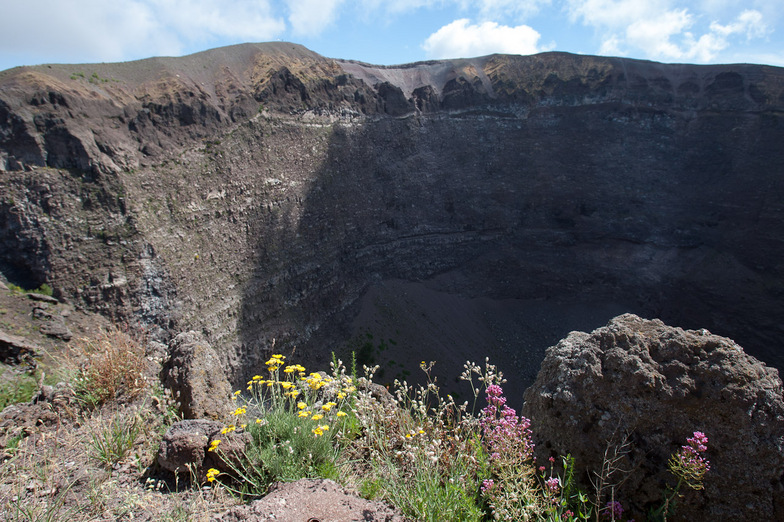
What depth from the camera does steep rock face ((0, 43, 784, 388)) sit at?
12969 mm

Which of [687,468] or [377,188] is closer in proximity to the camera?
[687,468]

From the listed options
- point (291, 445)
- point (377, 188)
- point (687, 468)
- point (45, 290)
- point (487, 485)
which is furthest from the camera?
point (377, 188)

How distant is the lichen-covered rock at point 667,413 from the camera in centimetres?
303

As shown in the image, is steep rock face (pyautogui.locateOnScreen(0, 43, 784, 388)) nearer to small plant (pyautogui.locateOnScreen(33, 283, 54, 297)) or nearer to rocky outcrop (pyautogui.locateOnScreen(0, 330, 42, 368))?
small plant (pyautogui.locateOnScreen(33, 283, 54, 297))

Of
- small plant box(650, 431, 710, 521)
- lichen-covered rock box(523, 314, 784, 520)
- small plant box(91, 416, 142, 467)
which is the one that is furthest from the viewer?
small plant box(91, 416, 142, 467)

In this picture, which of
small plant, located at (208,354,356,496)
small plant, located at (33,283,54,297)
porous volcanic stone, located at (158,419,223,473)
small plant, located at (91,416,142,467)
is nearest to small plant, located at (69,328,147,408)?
small plant, located at (91,416,142,467)

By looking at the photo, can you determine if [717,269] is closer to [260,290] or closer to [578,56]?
[578,56]

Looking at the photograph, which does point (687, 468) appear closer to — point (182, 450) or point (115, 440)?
point (182, 450)

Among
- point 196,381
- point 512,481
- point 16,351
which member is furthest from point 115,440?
point 16,351

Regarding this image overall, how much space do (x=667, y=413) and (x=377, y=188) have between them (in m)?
20.8

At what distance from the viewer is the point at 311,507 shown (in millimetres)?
2689

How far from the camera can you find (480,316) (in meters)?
23.8

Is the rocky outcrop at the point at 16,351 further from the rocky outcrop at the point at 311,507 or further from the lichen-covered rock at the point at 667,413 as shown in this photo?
the lichen-covered rock at the point at 667,413

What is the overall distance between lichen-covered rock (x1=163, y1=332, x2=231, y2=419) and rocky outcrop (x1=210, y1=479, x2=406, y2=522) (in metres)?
1.64
